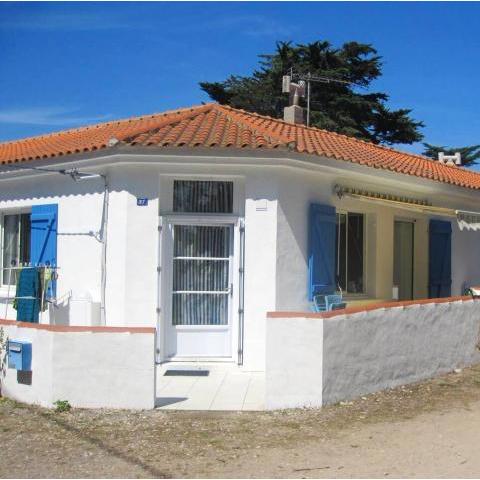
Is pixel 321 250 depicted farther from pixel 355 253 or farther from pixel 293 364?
pixel 293 364

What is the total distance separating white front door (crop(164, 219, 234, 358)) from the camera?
10.6 metres

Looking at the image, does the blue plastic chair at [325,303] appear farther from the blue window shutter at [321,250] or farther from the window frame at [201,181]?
the window frame at [201,181]

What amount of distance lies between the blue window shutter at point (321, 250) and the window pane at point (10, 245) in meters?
5.89

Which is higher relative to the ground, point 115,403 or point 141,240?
point 141,240

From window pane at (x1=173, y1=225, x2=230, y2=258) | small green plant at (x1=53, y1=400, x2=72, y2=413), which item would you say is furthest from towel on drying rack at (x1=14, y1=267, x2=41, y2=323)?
small green plant at (x1=53, y1=400, x2=72, y2=413)

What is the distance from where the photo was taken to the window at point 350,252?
1266 centimetres

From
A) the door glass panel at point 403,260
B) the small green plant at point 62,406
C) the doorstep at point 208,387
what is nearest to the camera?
the small green plant at point 62,406

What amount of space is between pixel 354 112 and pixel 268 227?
25685mm

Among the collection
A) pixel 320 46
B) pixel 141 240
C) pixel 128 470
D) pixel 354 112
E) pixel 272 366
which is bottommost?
pixel 128 470

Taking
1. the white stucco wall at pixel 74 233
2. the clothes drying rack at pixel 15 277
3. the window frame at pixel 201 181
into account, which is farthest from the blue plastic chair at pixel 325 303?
the clothes drying rack at pixel 15 277

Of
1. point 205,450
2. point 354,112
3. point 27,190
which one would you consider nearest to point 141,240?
point 27,190

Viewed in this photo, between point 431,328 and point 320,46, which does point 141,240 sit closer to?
point 431,328

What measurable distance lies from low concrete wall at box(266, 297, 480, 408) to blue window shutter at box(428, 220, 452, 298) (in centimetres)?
357

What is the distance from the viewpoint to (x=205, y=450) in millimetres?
6496
